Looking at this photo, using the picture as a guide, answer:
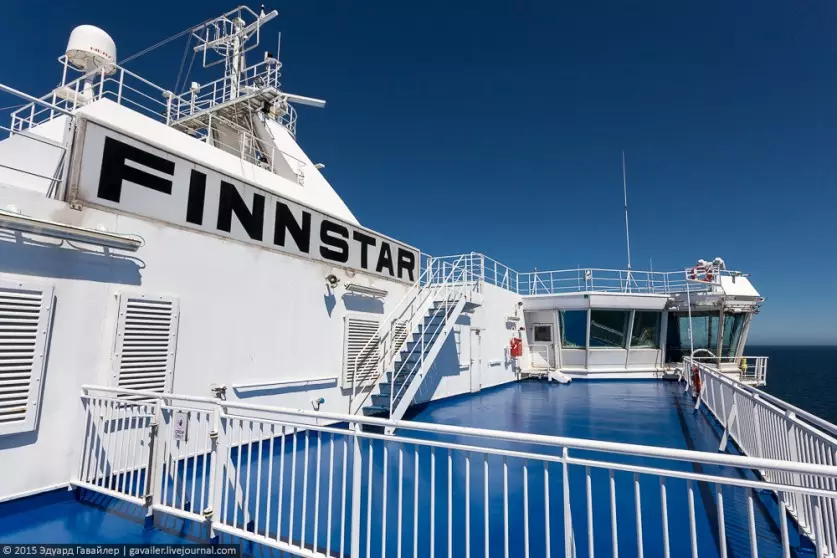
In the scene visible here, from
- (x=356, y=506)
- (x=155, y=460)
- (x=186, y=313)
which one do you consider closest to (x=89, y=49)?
(x=186, y=313)

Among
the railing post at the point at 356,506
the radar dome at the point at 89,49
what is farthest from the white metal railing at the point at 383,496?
the radar dome at the point at 89,49

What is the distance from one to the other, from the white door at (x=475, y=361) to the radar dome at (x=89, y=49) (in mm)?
10835

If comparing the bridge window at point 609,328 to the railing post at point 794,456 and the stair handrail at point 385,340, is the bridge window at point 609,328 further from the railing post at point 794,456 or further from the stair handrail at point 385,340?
the railing post at point 794,456

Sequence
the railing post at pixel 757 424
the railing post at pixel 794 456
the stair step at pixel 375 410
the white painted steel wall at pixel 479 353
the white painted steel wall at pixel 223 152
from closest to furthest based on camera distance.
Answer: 1. the railing post at pixel 794 456
2. the railing post at pixel 757 424
3. the white painted steel wall at pixel 223 152
4. the stair step at pixel 375 410
5. the white painted steel wall at pixel 479 353

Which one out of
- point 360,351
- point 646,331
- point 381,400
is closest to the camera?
point 381,400

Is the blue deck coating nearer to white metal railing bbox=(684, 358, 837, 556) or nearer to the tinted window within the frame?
white metal railing bbox=(684, 358, 837, 556)

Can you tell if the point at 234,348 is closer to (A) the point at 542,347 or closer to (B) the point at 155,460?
(B) the point at 155,460

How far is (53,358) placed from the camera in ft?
15.0

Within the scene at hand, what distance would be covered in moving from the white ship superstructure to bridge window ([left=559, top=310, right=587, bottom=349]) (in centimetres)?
490

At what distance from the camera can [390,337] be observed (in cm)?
1004

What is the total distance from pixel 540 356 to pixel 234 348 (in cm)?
1424

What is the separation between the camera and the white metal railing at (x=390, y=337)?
363 inches

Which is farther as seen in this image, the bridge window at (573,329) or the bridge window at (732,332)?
the bridge window at (573,329)

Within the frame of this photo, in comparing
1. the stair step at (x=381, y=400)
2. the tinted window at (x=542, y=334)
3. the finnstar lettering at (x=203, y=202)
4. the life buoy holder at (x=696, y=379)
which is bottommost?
the stair step at (x=381, y=400)
